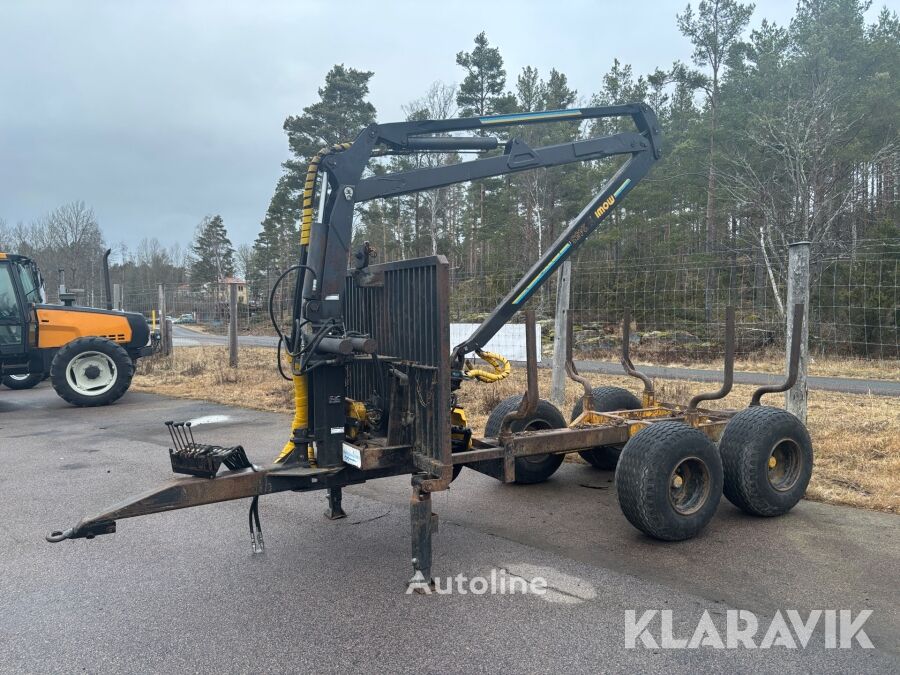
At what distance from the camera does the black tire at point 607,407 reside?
6312mm

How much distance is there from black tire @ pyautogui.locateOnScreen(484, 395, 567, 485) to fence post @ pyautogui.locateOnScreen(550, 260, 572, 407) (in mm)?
2280

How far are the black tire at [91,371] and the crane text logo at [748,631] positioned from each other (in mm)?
10396

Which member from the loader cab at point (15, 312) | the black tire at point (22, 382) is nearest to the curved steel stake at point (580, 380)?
the loader cab at point (15, 312)

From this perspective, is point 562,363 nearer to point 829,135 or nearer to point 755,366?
point 755,366

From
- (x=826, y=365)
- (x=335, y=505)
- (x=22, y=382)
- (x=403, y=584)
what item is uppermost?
(x=826, y=365)

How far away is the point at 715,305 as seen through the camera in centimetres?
1641

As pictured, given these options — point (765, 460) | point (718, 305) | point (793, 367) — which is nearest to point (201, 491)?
point (765, 460)

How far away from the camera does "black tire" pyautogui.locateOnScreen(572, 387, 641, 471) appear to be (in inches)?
249

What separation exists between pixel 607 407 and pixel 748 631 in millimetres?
3351

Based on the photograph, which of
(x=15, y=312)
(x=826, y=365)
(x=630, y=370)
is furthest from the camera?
(x=826, y=365)

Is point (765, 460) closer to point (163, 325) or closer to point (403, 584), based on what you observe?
point (403, 584)

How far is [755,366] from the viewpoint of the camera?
14.0 meters

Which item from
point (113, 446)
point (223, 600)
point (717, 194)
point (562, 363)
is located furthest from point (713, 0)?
point (223, 600)

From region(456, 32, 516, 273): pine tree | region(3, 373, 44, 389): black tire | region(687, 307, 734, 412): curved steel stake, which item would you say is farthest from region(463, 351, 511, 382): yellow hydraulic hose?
region(456, 32, 516, 273): pine tree
